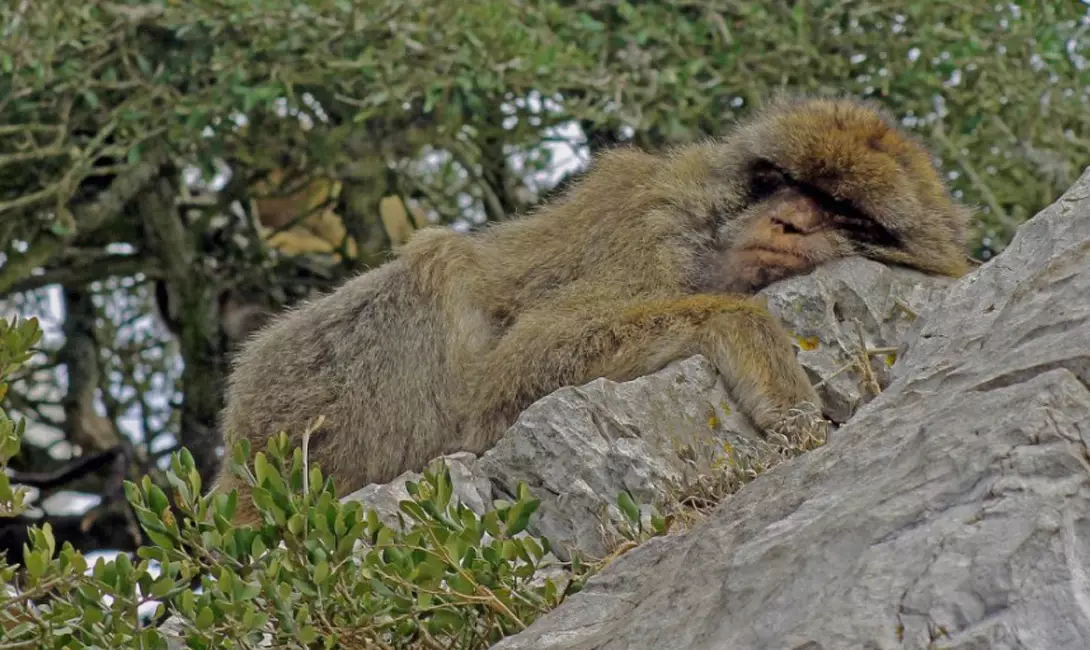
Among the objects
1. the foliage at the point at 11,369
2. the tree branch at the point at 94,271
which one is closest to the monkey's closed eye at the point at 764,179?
the foliage at the point at 11,369

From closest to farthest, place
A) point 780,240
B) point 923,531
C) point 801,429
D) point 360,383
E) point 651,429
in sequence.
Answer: point 923,531, point 801,429, point 651,429, point 780,240, point 360,383

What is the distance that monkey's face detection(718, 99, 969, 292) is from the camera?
4.44 m

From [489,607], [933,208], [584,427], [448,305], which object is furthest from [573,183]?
[489,607]

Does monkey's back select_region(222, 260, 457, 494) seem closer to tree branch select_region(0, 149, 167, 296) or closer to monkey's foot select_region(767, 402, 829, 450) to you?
monkey's foot select_region(767, 402, 829, 450)

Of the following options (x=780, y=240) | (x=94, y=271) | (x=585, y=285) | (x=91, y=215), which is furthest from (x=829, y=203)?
(x=94, y=271)

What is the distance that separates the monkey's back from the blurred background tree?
1106 millimetres

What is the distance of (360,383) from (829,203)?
1.41 metres

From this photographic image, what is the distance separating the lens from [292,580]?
2799mm

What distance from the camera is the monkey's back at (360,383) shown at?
4.45 meters

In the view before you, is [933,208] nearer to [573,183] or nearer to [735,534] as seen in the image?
[573,183]

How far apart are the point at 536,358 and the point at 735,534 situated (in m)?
1.76

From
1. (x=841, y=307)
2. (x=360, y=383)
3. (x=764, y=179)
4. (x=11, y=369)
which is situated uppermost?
(x=11, y=369)

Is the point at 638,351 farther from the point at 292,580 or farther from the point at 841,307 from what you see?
the point at 292,580

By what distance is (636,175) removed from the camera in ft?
15.7
